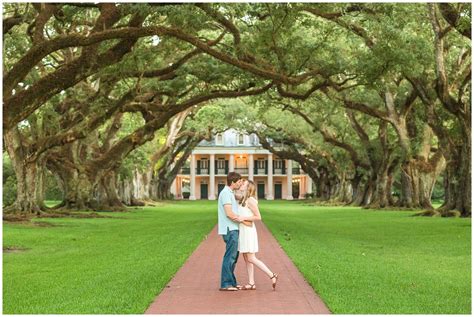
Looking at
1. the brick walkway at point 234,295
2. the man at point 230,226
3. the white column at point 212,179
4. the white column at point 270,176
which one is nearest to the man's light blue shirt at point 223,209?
the man at point 230,226

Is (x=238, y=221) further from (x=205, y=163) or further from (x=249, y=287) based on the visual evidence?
(x=205, y=163)

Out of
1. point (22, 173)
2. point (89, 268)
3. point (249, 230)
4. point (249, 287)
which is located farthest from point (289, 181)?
point (249, 287)

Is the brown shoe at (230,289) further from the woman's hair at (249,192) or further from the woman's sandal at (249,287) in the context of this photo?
the woman's hair at (249,192)

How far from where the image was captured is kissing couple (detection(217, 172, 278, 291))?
10633 millimetres

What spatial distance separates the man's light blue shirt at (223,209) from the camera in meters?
10.6

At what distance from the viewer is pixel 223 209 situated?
35.2 ft

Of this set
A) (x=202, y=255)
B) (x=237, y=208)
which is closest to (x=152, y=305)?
(x=237, y=208)

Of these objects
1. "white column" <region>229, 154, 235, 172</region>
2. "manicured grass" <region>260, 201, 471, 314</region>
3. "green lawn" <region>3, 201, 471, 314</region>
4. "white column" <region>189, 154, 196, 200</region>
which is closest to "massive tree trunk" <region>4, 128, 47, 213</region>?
"green lawn" <region>3, 201, 471, 314</region>

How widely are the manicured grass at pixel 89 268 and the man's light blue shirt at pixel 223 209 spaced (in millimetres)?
1193

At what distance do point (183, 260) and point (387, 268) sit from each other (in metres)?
3.73

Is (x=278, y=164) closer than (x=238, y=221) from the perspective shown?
No

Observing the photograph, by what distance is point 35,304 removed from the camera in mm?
9805

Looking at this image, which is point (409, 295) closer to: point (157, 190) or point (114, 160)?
point (114, 160)

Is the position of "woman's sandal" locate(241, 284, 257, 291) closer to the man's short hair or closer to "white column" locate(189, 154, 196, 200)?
A: the man's short hair
